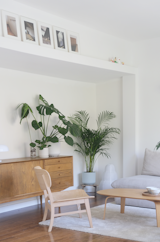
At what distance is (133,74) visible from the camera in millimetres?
6609

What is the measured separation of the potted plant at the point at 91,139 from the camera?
6613 mm

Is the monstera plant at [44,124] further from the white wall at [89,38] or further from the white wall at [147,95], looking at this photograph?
the white wall at [147,95]

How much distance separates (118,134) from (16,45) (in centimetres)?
349

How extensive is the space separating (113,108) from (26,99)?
7.40ft

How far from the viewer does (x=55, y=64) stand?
5328mm

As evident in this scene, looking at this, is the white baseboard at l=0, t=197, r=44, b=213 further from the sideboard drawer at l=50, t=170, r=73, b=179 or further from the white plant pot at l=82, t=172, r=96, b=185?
the white plant pot at l=82, t=172, r=96, b=185

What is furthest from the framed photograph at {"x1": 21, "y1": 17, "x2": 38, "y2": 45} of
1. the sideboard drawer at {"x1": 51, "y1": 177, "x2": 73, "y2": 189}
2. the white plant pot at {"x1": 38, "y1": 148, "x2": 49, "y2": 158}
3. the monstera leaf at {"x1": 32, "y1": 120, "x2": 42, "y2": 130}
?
the sideboard drawer at {"x1": 51, "y1": 177, "x2": 73, "y2": 189}

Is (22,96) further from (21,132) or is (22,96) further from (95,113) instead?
(95,113)

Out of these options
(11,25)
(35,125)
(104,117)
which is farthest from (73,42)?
(104,117)

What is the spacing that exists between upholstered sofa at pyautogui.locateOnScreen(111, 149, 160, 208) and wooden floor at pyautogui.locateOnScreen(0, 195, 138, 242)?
1593 mm

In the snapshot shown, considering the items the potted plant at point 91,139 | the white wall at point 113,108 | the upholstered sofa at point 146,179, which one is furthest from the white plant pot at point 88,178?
the upholstered sofa at point 146,179

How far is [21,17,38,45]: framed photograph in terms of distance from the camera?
4.60 meters

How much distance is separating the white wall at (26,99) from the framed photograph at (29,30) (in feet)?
3.54

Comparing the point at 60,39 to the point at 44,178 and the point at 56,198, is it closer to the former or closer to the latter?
the point at 44,178
